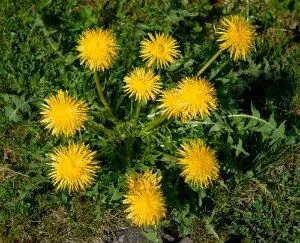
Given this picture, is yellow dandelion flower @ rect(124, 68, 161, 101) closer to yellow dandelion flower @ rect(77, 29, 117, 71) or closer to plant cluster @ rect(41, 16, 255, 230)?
plant cluster @ rect(41, 16, 255, 230)

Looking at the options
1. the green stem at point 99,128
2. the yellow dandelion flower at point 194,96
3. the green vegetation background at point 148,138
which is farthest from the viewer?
the green vegetation background at point 148,138

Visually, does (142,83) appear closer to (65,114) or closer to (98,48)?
(98,48)

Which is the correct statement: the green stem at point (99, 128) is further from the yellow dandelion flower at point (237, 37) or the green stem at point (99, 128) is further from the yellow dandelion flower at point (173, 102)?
the yellow dandelion flower at point (237, 37)

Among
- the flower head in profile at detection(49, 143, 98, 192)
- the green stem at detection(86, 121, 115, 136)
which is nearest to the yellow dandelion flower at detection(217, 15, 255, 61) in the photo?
the green stem at detection(86, 121, 115, 136)

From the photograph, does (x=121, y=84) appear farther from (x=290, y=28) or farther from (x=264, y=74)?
(x=290, y=28)

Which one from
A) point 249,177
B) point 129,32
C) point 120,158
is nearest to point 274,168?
point 249,177

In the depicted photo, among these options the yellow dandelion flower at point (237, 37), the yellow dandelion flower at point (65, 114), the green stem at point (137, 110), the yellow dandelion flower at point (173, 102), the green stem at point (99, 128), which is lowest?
the yellow dandelion flower at point (65, 114)

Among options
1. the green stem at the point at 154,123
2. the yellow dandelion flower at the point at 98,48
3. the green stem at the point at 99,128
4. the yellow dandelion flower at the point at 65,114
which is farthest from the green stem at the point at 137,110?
the yellow dandelion flower at the point at 65,114
